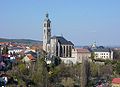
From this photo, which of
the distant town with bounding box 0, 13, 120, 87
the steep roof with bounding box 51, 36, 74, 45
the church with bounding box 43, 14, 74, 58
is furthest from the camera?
the steep roof with bounding box 51, 36, 74, 45

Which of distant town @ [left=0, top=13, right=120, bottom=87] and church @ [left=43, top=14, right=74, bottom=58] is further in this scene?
church @ [left=43, top=14, right=74, bottom=58]

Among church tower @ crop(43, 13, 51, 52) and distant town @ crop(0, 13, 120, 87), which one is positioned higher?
church tower @ crop(43, 13, 51, 52)

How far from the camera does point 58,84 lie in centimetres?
2314

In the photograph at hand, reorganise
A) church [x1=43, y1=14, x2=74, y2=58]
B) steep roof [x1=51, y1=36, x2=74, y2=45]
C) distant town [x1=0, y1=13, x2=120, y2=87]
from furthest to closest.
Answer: steep roof [x1=51, y1=36, x2=74, y2=45] → church [x1=43, y1=14, x2=74, y2=58] → distant town [x1=0, y1=13, x2=120, y2=87]

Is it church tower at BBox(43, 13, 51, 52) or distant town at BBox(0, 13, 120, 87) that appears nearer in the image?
distant town at BBox(0, 13, 120, 87)

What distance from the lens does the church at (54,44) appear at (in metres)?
42.0

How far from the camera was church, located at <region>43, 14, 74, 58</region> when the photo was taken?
138 ft

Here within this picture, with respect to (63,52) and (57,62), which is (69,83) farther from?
(63,52)

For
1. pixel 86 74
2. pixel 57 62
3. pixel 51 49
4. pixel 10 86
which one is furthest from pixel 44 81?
pixel 51 49

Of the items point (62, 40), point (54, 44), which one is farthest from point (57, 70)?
point (62, 40)

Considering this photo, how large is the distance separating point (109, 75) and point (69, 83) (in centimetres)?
777

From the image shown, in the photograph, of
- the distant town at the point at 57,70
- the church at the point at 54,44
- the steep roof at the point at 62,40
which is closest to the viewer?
the distant town at the point at 57,70

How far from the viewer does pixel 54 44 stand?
4194 cm

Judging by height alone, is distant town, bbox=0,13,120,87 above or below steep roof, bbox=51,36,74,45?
below
